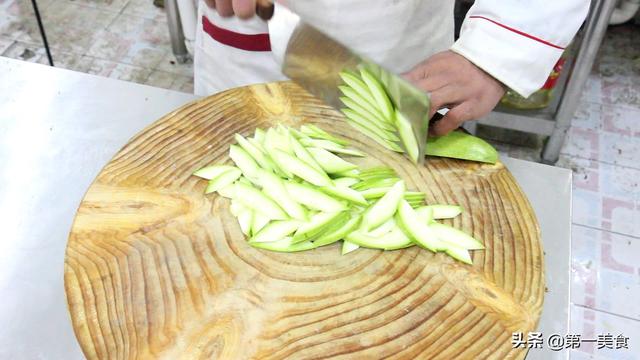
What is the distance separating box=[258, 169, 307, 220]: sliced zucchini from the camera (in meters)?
1.08

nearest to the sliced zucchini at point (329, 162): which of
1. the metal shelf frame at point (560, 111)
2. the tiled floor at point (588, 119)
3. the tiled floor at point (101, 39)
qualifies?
the tiled floor at point (588, 119)

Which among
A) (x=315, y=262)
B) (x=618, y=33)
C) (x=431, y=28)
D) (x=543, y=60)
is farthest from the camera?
(x=618, y=33)

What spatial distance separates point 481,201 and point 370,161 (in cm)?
22

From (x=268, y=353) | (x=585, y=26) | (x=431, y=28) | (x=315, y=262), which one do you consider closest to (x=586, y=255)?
(x=585, y=26)

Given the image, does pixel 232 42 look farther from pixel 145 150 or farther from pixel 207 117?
pixel 145 150

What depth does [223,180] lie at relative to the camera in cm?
110

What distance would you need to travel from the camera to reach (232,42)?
137cm

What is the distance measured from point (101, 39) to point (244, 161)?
1.96m

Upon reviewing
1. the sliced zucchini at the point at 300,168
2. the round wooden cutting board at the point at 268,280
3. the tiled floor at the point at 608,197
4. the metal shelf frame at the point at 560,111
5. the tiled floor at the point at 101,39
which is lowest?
the tiled floor at the point at 101,39

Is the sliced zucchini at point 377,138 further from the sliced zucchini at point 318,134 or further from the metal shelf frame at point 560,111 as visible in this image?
the metal shelf frame at point 560,111

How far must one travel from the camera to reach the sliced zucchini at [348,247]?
1018 mm

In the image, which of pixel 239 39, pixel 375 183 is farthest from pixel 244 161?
pixel 239 39

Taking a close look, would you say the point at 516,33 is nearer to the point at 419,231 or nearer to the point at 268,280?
the point at 419,231

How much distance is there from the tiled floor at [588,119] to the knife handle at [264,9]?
1284 millimetres
